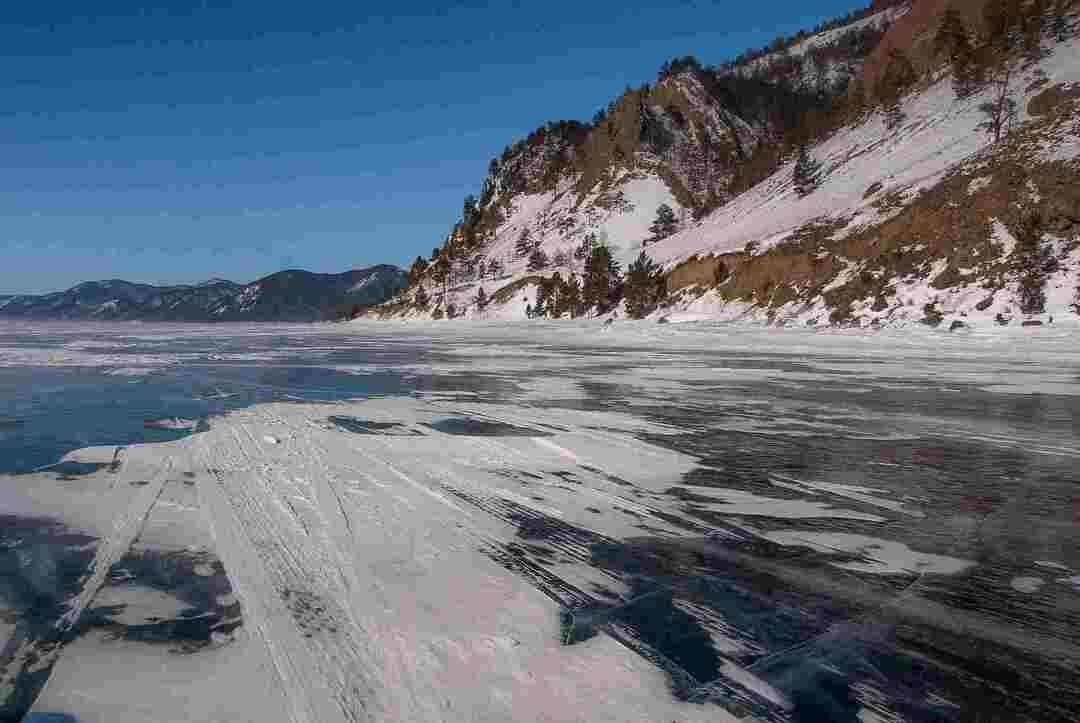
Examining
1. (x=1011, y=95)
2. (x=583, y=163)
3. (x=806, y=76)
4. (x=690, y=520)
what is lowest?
(x=690, y=520)

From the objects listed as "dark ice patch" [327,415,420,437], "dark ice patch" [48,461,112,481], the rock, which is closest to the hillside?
the rock

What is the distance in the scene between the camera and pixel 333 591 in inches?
109

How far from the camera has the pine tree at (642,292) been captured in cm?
4147

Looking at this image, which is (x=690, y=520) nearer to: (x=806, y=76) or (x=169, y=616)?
(x=169, y=616)

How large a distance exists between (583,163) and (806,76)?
63.9 m

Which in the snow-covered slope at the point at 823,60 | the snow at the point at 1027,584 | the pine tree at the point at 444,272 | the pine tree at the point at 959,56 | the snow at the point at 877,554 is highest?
the snow-covered slope at the point at 823,60

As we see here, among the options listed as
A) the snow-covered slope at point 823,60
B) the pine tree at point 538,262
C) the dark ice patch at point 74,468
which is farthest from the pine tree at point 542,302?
the snow-covered slope at point 823,60

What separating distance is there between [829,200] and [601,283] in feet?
62.8

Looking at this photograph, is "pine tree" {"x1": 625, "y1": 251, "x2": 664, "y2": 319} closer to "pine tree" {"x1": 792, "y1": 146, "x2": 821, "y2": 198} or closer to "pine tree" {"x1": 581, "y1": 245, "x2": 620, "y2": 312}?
"pine tree" {"x1": 581, "y1": 245, "x2": 620, "y2": 312}

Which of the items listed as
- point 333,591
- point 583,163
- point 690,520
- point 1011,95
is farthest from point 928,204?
point 583,163

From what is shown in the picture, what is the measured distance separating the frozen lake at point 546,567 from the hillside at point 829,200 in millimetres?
18873

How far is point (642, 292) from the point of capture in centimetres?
4156

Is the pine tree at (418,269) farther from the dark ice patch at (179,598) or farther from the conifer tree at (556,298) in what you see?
the dark ice patch at (179,598)

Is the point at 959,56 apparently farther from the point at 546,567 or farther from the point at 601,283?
the point at 546,567
